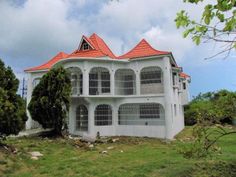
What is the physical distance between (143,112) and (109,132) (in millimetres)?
3330

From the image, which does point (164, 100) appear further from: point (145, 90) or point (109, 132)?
point (109, 132)

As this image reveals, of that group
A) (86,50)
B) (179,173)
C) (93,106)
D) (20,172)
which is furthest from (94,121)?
(179,173)

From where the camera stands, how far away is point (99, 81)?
21141 mm

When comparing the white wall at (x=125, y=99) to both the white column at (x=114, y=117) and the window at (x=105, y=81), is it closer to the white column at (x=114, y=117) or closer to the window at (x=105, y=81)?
the white column at (x=114, y=117)

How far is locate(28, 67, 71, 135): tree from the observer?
57.1ft

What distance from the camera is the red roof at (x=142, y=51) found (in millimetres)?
20206

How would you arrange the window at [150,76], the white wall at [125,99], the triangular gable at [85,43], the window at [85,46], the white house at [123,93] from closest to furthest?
the white wall at [125,99] < the white house at [123,93] < the window at [150,76] < the triangular gable at [85,43] < the window at [85,46]

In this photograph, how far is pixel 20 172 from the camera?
31.1 feet

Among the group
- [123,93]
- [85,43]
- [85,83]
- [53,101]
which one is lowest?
[53,101]

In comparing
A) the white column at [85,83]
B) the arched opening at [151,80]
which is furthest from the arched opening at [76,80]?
the arched opening at [151,80]

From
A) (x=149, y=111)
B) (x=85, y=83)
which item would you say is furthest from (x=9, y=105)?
(x=149, y=111)

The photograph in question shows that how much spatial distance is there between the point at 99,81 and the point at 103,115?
295cm

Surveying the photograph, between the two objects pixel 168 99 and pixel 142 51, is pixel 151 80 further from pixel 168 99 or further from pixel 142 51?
pixel 168 99

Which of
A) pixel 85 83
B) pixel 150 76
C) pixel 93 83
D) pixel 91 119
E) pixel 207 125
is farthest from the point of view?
pixel 150 76
